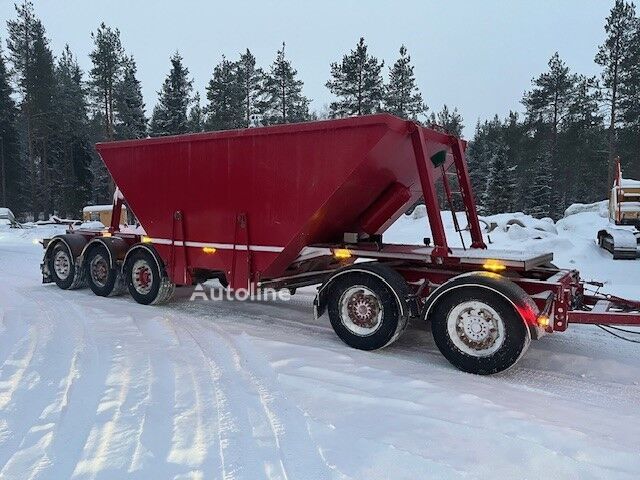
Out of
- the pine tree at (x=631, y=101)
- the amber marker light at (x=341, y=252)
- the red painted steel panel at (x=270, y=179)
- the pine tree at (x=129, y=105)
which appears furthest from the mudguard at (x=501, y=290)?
the pine tree at (x=129, y=105)

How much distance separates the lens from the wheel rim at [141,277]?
789 cm

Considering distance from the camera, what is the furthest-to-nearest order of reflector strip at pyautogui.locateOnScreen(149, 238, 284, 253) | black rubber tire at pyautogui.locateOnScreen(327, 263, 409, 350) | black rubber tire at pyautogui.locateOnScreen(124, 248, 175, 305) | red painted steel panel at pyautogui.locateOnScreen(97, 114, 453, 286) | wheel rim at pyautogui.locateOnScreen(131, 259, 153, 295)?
wheel rim at pyautogui.locateOnScreen(131, 259, 153, 295)
black rubber tire at pyautogui.locateOnScreen(124, 248, 175, 305)
reflector strip at pyautogui.locateOnScreen(149, 238, 284, 253)
red painted steel panel at pyautogui.locateOnScreen(97, 114, 453, 286)
black rubber tire at pyautogui.locateOnScreen(327, 263, 409, 350)

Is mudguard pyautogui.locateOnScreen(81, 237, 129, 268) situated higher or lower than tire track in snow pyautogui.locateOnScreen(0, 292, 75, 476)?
higher

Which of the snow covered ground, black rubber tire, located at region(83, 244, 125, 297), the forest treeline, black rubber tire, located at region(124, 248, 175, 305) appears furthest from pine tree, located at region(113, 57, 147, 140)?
the snow covered ground

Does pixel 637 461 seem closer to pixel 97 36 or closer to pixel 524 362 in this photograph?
pixel 524 362

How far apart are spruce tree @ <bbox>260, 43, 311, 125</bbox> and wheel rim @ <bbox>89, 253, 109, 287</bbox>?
32815mm

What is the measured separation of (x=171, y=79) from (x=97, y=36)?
23.3 ft

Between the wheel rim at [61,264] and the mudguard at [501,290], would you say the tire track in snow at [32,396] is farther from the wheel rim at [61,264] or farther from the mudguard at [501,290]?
the mudguard at [501,290]

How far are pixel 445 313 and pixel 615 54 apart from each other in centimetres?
3603

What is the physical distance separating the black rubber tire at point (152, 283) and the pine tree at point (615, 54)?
3385 centimetres

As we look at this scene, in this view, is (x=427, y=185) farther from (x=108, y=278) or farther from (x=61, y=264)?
(x=61, y=264)

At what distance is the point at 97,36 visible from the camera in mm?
38438

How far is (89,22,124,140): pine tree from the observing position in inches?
1516

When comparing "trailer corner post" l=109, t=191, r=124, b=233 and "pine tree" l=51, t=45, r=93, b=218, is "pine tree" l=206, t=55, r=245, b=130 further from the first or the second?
"trailer corner post" l=109, t=191, r=124, b=233
